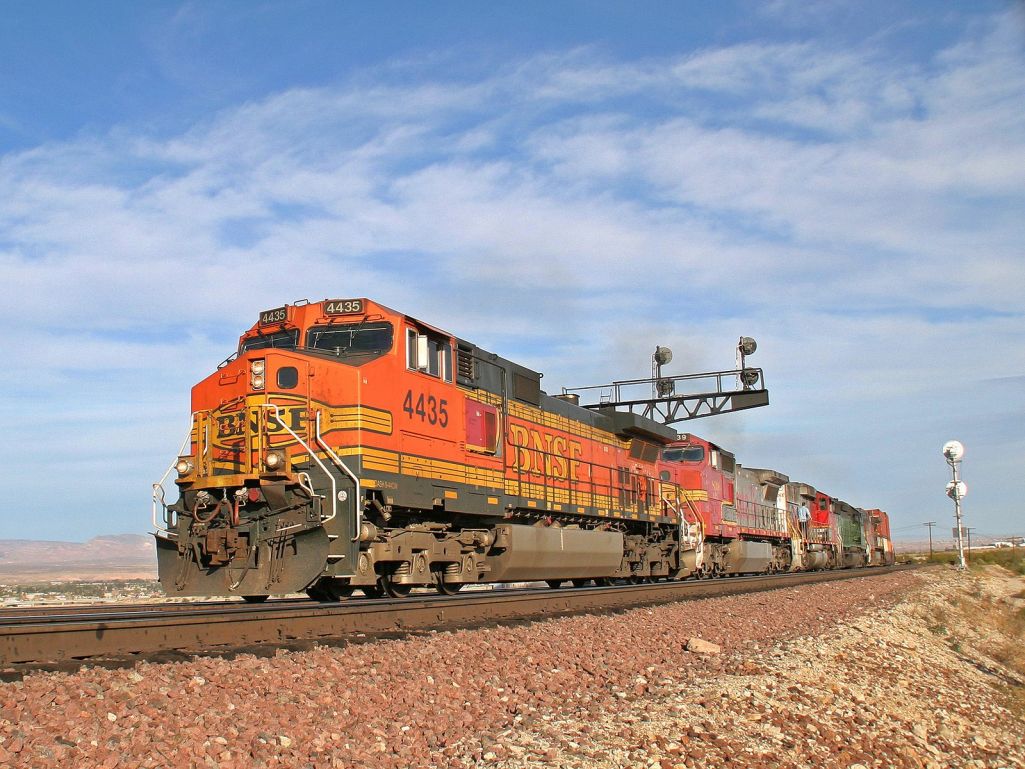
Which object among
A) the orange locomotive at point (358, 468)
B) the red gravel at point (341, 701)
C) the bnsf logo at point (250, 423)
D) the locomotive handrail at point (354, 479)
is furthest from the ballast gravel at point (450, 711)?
the bnsf logo at point (250, 423)

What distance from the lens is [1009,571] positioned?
46.4 metres

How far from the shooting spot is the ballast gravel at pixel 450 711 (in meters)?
4.29

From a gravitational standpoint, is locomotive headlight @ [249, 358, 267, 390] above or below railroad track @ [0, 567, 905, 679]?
above

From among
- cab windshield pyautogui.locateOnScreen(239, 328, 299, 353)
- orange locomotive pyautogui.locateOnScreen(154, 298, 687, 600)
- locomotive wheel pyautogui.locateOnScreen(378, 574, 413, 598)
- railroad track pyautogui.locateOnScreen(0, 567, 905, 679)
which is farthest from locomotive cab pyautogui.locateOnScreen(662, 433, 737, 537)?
cab windshield pyautogui.locateOnScreen(239, 328, 299, 353)

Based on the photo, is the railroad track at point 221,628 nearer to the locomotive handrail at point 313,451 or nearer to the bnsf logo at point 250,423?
the locomotive handrail at point 313,451

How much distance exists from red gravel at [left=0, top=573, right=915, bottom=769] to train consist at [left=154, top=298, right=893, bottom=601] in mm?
2581

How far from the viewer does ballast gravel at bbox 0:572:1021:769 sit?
4.29 meters

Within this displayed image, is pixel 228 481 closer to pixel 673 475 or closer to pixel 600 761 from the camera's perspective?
pixel 600 761

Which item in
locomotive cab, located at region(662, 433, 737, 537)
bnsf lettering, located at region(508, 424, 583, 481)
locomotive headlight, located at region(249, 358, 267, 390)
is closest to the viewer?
locomotive headlight, located at region(249, 358, 267, 390)

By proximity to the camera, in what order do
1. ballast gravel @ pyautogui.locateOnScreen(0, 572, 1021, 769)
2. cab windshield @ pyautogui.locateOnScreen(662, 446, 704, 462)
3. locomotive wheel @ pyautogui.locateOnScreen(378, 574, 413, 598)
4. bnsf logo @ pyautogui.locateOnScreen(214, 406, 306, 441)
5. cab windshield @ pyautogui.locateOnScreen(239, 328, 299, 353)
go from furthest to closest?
1. cab windshield @ pyautogui.locateOnScreen(662, 446, 704, 462)
2. cab windshield @ pyautogui.locateOnScreen(239, 328, 299, 353)
3. locomotive wheel @ pyautogui.locateOnScreen(378, 574, 413, 598)
4. bnsf logo @ pyautogui.locateOnScreen(214, 406, 306, 441)
5. ballast gravel @ pyautogui.locateOnScreen(0, 572, 1021, 769)

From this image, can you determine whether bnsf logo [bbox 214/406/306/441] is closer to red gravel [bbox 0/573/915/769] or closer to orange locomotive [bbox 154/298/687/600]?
orange locomotive [bbox 154/298/687/600]

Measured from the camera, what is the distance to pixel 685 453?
2311 centimetres

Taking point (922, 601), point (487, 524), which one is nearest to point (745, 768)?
→ point (487, 524)

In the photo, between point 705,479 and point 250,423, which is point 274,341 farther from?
point 705,479
